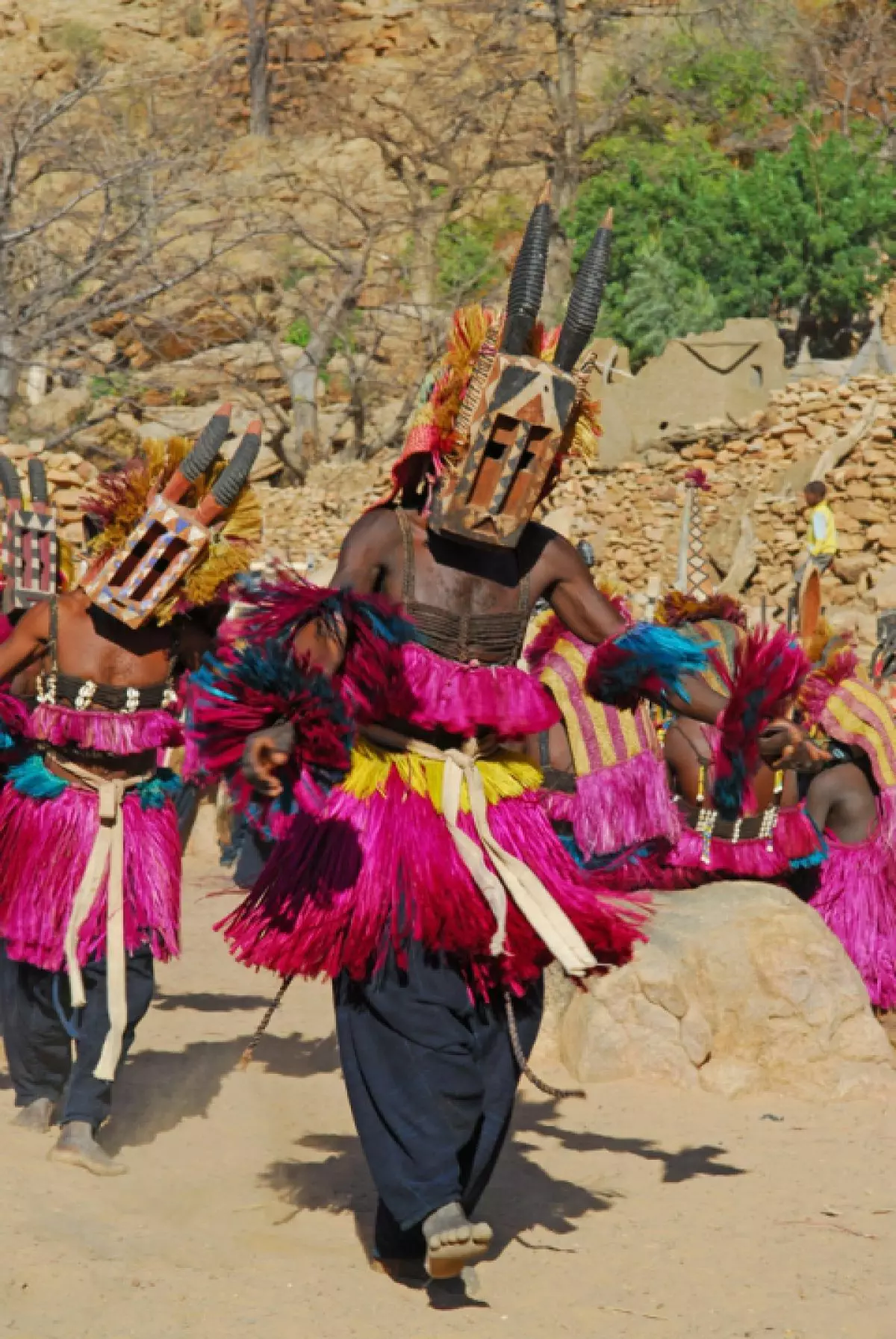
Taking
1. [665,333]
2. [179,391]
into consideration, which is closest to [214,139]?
[179,391]

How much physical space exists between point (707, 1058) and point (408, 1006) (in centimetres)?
253

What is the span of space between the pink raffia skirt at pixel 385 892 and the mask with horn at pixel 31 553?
7.59 ft

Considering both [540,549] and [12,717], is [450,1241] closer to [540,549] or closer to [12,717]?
[540,549]

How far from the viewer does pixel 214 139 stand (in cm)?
4262

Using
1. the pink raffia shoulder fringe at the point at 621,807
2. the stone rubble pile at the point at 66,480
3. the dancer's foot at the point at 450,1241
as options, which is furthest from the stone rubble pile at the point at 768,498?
the dancer's foot at the point at 450,1241

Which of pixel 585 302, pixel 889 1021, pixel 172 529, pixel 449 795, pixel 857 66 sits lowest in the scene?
pixel 889 1021

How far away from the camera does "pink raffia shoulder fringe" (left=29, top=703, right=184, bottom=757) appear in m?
5.35

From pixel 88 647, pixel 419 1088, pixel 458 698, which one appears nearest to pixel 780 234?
pixel 88 647

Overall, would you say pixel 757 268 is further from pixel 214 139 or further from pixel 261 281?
pixel 214 139

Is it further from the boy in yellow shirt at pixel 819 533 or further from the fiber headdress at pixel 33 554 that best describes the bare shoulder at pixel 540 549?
the boy in yellow shirt at pixel 819 533

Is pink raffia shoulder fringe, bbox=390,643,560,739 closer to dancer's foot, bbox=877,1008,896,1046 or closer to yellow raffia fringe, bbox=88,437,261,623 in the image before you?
yellow raffia fringe, bbox=88,437,261,623

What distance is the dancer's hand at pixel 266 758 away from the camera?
3.80 metres

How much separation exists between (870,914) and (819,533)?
11.6 metres

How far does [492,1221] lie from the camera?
4.76 metres
